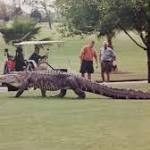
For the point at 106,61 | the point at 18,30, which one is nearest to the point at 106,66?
the point at 106,61

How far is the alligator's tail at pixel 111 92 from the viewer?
19.2m

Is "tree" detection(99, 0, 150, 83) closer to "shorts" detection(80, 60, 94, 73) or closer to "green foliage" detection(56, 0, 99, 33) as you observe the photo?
"green foliage" detection(56, 0, 99, 33)

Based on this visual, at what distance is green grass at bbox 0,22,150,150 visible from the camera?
10603mm

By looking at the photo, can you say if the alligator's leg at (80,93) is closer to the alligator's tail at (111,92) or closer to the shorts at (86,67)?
the alligator's tail at (111,92)

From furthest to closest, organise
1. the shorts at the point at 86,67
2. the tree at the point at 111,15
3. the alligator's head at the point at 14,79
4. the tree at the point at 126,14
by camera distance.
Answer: the shorts at the point at 86,67 < the tree at the point at 111,15 < the tree at the point at 126,14 < the alligator's head at the point at 14,79

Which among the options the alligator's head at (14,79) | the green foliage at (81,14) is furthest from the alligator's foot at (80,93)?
the green foliage at (81,14)
